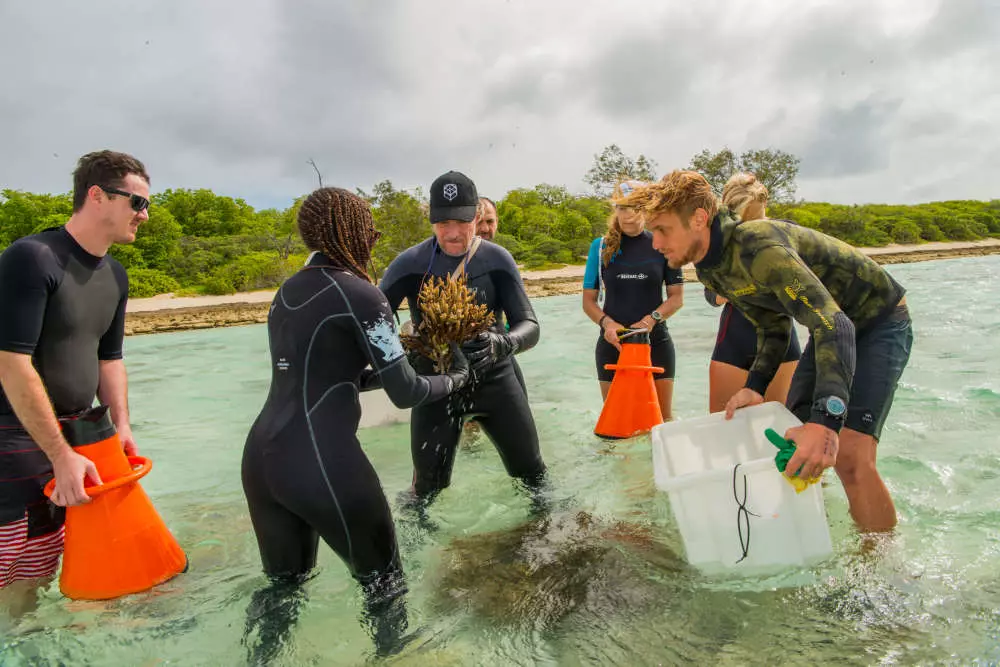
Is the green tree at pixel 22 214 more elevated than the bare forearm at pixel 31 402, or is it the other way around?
the green tree at pixel 22 214

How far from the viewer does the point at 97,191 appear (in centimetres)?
251

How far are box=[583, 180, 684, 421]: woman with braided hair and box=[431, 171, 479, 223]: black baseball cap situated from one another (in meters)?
1.56

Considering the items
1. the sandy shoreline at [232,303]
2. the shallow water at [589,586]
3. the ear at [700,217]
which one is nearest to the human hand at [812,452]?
the shallow water at [589,586]

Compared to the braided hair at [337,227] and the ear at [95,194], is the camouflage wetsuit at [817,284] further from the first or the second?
the ear at [95,194]

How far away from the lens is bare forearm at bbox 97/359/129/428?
2844 mm

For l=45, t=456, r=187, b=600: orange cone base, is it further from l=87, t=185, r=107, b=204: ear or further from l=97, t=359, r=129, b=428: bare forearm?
l=87, t=185, r=107, b=204: ear

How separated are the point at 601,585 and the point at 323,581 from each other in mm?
1397

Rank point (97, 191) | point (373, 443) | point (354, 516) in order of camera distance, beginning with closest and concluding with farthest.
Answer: point (354, 516)
point (97, 191)
point (373, 443)

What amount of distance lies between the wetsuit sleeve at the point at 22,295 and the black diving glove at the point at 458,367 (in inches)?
60.3

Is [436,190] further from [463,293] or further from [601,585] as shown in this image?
[601,585]

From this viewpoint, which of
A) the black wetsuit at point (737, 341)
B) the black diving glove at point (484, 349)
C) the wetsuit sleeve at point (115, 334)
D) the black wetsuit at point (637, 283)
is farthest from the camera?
the black wetsuit at point (637, 283)

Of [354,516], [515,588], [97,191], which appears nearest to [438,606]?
[515,588]

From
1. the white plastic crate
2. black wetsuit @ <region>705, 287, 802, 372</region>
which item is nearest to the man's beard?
the white plastic crate

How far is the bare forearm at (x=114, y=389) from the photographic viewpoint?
112 inches
